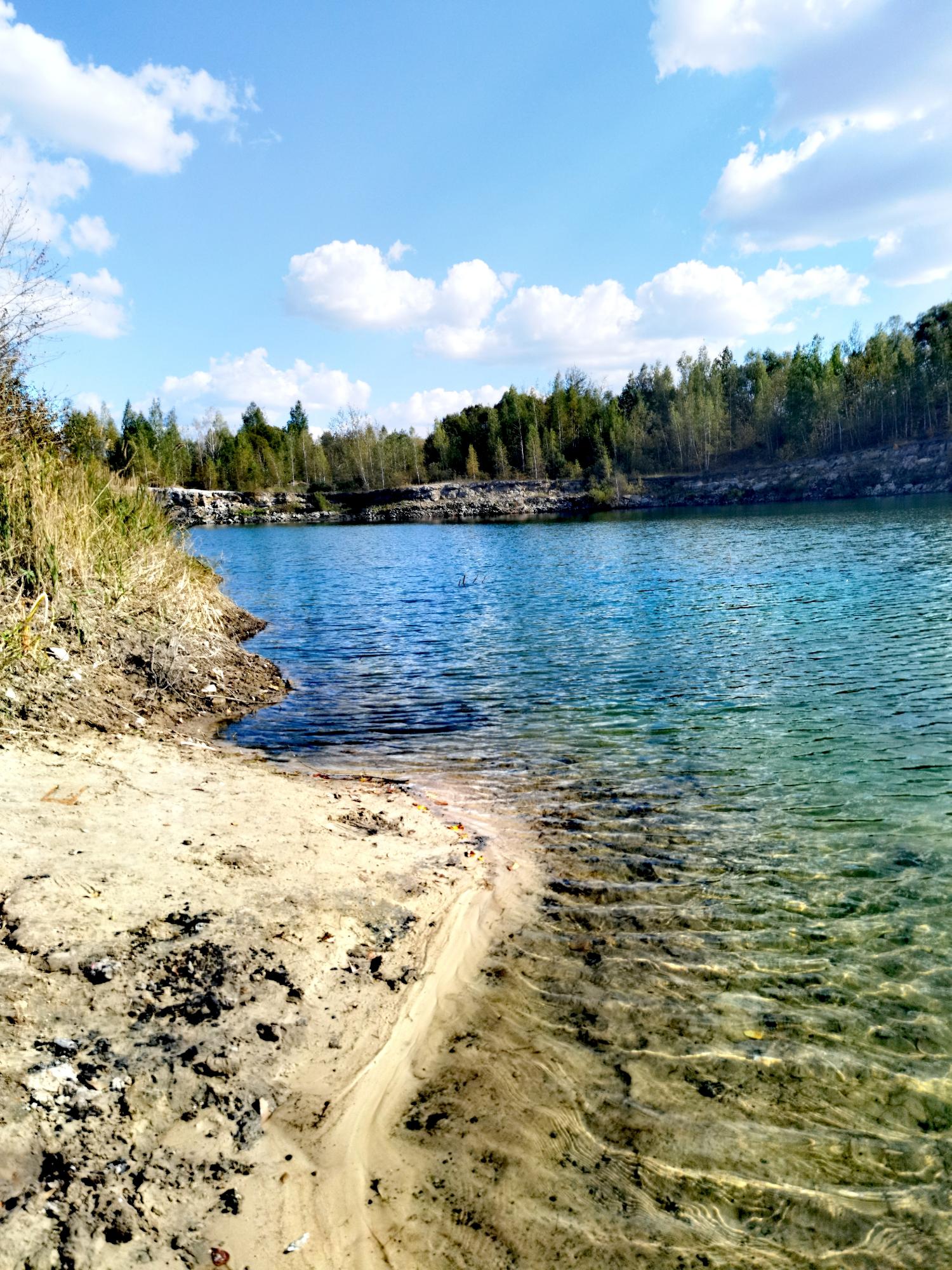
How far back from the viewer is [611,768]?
9.53 m

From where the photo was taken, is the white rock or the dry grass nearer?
the white rock

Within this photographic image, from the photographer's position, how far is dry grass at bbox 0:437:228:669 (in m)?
10.6

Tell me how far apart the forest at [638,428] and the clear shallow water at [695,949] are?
217 feet

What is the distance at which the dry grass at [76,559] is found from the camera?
1061cm

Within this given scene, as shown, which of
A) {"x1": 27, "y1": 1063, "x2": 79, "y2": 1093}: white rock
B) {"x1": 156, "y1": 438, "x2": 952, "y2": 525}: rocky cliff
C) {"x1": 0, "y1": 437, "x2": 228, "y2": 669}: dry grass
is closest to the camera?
{"x1": 27, "y1": 1063, "x2": 79, "y2": 1093}: white rock

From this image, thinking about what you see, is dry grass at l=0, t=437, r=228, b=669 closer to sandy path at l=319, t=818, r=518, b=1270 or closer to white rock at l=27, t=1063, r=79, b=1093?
white rock at l=27, t=1063, r=79, b=1093

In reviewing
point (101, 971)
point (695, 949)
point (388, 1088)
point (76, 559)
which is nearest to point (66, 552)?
point (76, 559)

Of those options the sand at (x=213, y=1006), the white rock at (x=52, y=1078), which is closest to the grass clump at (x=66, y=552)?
the sand at (x=213, y=1006)

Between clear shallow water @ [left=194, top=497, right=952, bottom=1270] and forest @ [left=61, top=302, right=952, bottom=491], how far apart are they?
2603 inches

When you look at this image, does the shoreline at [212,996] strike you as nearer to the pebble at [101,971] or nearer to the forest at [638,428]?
the pebble at [101,971]

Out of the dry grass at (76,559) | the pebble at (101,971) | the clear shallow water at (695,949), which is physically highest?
the dry grass at (76,559)

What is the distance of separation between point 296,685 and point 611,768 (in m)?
7.95

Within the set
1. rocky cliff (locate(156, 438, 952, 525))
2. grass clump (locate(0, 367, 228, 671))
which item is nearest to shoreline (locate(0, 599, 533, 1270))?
grass clump (locate(0, 367, 228, 671))

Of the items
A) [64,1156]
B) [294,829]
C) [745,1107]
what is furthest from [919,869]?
[64,1156]
